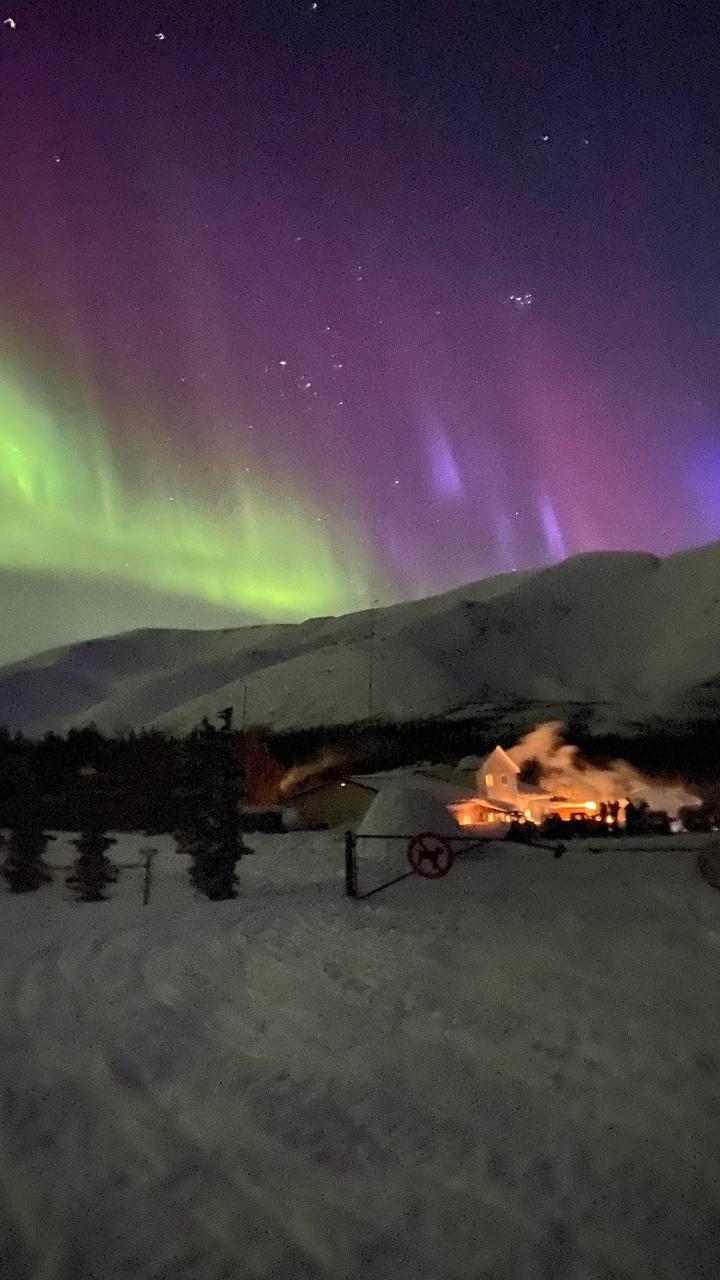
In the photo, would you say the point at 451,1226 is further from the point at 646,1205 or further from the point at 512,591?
the point at 512,591

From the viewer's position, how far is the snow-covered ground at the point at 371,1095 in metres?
5.45

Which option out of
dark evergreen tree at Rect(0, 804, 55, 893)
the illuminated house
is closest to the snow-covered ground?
dark evergreen tree at Rect(0, 804, 55, 893)

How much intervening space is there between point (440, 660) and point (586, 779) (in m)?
89.4

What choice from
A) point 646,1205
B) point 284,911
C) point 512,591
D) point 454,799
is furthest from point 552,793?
point 512,591

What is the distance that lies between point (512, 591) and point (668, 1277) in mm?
156826

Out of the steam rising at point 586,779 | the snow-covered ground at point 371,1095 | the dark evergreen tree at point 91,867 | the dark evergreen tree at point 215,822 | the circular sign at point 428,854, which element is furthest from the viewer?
the steam rising at point 586,779

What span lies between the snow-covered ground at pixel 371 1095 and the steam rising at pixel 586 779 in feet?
80.1

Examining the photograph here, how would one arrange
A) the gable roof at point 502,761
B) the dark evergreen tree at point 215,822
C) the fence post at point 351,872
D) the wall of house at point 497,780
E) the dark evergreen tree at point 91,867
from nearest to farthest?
the fence post at point 351,872, the dark evergreen tree at point 215,822, the dark evergreen tree at point 91,867, the wall of house at point 497,780, the gable roof at point 502,761

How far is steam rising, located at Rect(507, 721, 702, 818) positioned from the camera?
38594 millimetres

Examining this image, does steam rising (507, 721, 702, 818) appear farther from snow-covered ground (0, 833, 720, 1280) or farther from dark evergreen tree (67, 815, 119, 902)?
snow-covered ground (0, 833, 720, 1280)

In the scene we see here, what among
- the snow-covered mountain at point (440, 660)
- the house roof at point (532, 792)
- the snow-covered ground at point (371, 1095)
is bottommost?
the snow-covered ground at point (371, 1095)

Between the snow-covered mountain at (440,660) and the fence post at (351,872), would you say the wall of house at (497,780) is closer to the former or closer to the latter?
the fence post at (351,872)

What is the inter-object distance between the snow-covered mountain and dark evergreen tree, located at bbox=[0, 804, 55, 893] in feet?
252

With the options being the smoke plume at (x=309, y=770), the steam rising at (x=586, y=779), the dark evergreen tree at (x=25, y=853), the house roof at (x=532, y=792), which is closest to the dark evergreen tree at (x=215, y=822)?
the dark evergreen tree at (x=25, y=853)
